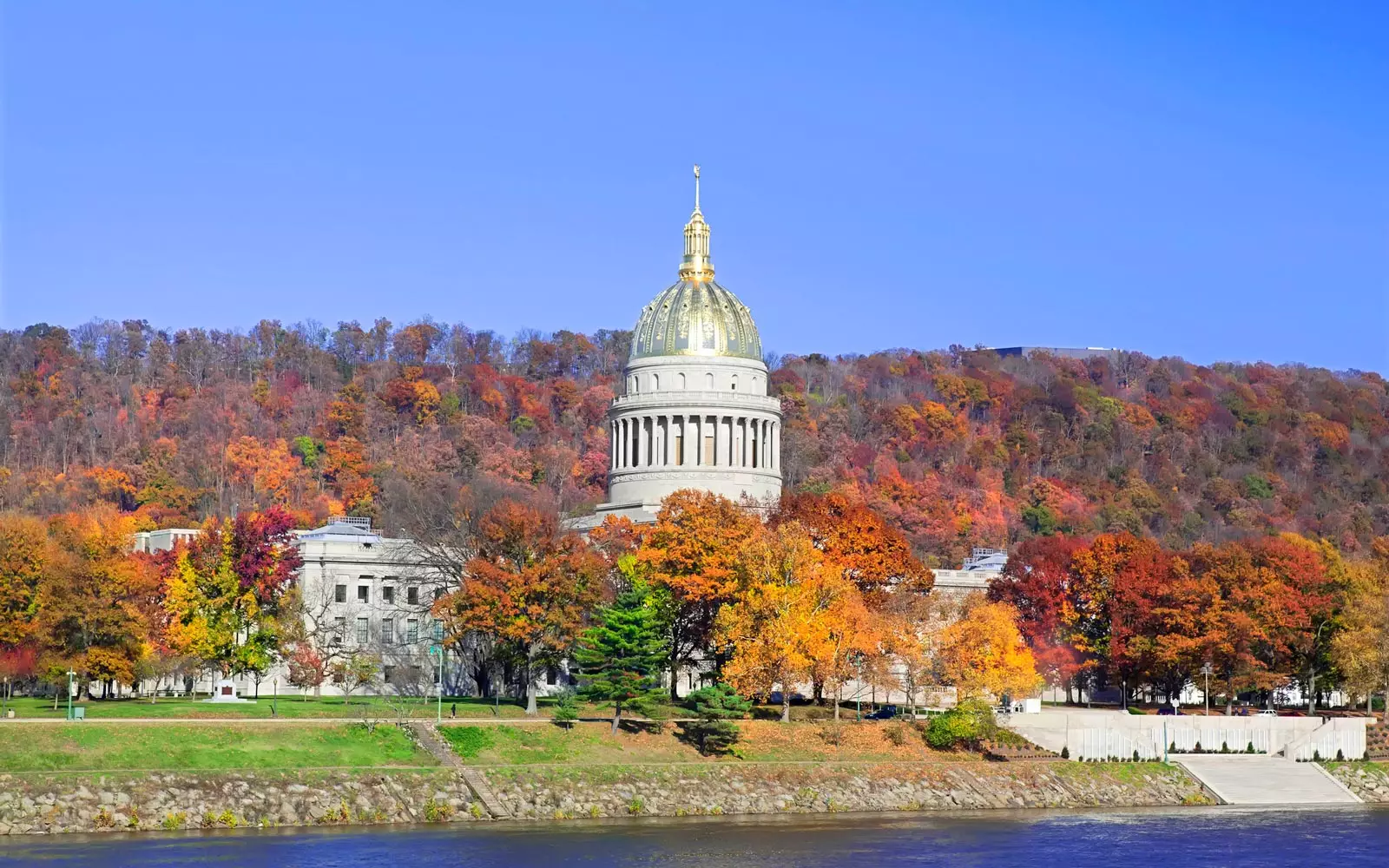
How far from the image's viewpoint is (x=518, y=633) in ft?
315

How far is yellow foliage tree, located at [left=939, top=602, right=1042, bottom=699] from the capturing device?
96.3 metres

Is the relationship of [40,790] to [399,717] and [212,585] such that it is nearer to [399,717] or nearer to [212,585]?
[399,717]

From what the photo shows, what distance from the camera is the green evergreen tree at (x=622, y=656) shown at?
90.8 m

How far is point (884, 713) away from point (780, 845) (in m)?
27.3

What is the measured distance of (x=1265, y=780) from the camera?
93.9 meters

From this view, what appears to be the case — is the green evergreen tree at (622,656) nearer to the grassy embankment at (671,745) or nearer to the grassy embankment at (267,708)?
the grassy embankment at (671,745)

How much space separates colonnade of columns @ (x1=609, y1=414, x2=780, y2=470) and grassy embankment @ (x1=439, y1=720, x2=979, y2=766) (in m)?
42.1

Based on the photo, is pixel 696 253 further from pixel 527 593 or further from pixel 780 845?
pixel 780 845

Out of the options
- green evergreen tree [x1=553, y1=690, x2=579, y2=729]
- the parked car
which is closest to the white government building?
the parked car

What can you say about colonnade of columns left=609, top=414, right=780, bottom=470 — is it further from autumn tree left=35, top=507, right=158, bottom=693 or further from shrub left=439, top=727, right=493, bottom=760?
shrub left=439, top=727, right=493, bottom=760

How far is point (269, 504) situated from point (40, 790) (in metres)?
107

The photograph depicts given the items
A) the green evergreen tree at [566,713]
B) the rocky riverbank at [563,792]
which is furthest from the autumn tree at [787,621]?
the green evergreen tree at [566,713]

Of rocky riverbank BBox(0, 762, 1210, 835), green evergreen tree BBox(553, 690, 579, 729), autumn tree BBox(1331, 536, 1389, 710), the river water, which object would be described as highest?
autumn tree BBox(1331, 536, 1389, 710)

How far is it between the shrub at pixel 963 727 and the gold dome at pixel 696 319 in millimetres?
47604
